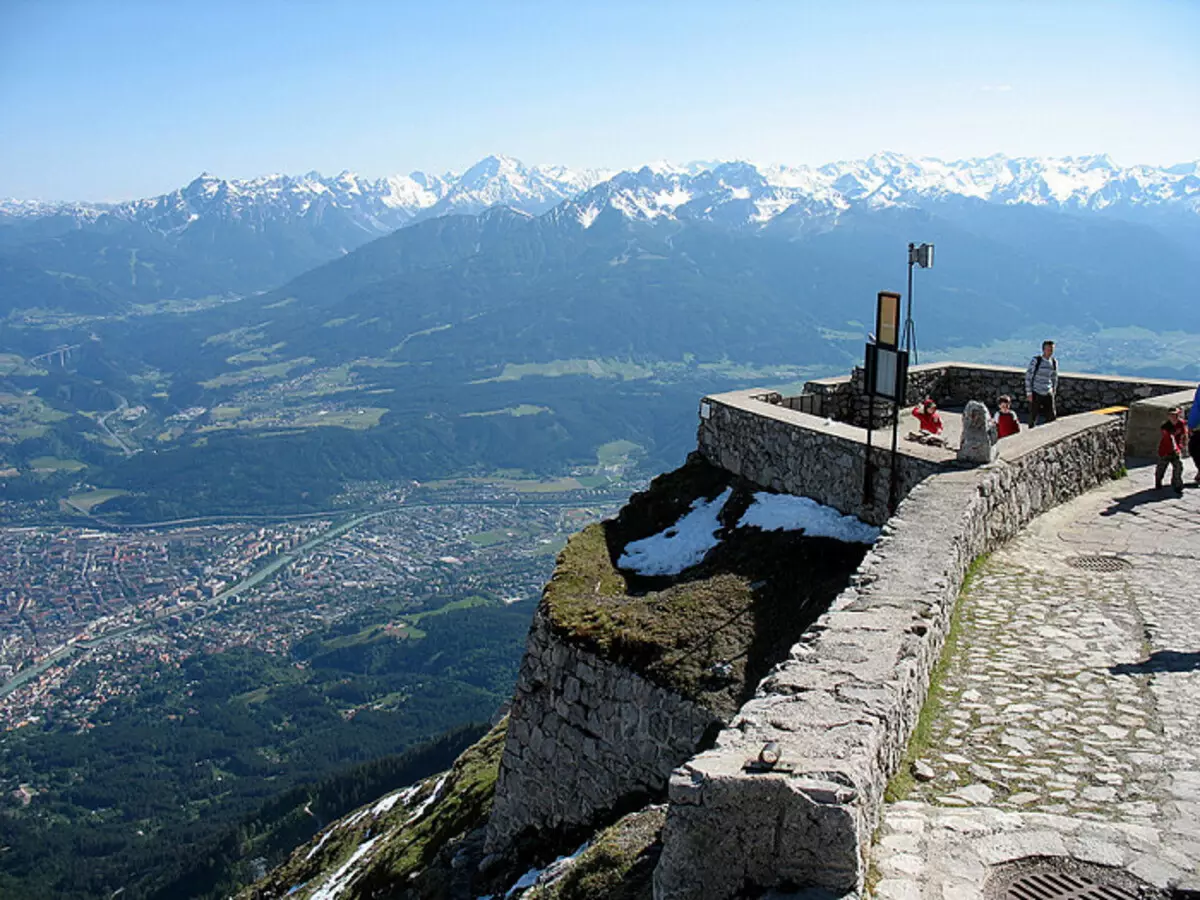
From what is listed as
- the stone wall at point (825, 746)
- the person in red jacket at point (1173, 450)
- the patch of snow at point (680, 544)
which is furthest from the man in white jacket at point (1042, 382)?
the stone wall at point (825, 746)

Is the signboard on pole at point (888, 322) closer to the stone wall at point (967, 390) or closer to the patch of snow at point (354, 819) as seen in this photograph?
the stone wall at point (967, 390)

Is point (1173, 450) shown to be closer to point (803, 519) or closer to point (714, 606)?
point (803, 519)

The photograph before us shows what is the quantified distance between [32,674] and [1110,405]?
165 metres

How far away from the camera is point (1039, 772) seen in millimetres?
6707

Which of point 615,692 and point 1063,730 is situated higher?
point 1063,730

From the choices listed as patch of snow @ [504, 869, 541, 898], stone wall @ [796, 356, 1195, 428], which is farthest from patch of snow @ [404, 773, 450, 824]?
stone wall @ [796, 356, 1195, 428]

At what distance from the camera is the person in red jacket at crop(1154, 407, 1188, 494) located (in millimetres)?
15508

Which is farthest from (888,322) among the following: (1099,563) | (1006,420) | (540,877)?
(540,877)

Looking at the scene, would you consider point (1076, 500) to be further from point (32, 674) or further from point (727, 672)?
point (32, 674)

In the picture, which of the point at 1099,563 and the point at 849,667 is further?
the point at 1099,563

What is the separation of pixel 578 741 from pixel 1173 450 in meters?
10.2

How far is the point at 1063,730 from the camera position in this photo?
292 inches

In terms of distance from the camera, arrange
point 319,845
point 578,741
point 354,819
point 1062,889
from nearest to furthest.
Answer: point 1062,889 → point 578,741 → point 319,845 → point 354,819

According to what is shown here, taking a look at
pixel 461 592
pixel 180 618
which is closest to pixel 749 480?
pixel 461 592
